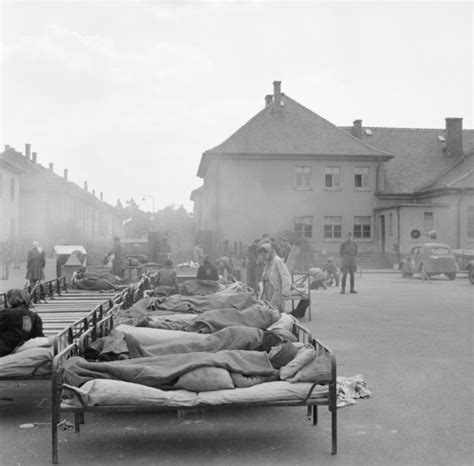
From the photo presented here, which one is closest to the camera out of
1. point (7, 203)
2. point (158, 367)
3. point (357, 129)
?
point (158, 367)

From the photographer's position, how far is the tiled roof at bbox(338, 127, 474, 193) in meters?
45.8

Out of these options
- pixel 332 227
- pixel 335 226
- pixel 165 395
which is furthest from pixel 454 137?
pixel 165 395

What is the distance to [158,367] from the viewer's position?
5445 mm

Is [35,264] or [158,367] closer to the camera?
[158,367]

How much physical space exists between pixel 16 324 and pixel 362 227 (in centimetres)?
3946

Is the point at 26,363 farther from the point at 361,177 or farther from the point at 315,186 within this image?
the point at 361,177

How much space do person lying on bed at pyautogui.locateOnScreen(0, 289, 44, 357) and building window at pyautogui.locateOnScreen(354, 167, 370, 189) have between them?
3912 centimetres

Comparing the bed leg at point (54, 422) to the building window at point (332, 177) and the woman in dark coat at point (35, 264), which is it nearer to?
the woman in dark coat at point (35, 264)

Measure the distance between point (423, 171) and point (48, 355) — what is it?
43370 mm

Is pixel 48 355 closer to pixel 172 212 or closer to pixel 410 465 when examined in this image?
pixel 410 465

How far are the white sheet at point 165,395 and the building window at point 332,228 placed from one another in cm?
3893

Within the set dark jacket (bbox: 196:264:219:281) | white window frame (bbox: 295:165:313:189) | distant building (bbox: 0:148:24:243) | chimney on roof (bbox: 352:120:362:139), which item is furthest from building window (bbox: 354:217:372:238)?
dark jacket (bbox: 196:264:219:281)

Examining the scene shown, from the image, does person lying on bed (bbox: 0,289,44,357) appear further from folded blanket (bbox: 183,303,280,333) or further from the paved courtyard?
folded blanket (bbox: 183,303,280,333)

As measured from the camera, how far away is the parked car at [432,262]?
28703 mm
